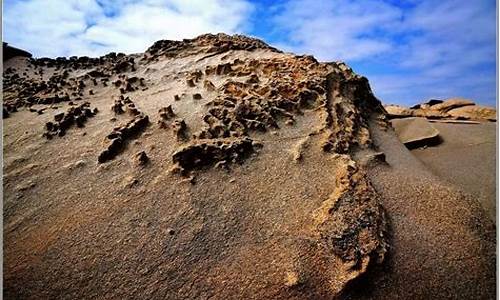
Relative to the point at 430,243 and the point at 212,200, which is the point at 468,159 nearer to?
the point at 430,243

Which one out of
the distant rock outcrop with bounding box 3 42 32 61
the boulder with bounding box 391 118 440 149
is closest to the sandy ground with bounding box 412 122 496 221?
the boulder with bounding box 391 118 440 149

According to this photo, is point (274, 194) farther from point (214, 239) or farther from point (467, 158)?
point (467, 158)

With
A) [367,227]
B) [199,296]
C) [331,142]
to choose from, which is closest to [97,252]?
[199,296]

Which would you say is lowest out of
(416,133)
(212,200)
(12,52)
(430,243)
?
(430,243)

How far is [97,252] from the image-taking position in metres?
1.51

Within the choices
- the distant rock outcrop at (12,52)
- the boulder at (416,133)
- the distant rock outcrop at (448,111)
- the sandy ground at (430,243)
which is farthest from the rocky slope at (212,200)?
the distant rock outcrop at (12,52)

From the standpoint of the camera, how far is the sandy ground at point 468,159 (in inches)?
92.0

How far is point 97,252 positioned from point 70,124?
3.80 feet

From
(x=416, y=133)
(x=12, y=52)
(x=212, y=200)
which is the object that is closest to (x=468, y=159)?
Answer: (x=416, y=133)

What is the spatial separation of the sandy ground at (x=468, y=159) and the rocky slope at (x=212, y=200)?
1.39 ft

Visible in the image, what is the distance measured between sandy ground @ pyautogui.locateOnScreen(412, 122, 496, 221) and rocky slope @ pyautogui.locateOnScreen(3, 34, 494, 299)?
0.42 meters

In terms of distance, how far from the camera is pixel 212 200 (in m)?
1.72

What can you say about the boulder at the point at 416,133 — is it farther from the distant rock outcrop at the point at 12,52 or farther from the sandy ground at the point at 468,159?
the distant rock outcrop at the point at 12,52

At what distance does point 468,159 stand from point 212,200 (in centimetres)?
210
